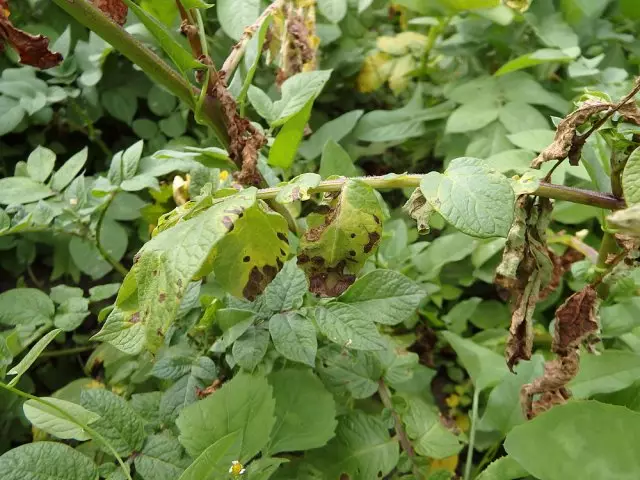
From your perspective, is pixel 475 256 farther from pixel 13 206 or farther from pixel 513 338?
pixel 13 206

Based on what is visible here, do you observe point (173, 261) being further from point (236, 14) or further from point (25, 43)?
point (236, 14)

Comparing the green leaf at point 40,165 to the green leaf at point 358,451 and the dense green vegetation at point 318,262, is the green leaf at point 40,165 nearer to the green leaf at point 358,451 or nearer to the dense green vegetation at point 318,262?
the dense green vegetation at point 318,262

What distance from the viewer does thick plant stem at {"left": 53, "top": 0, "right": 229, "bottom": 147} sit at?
1.67 feet

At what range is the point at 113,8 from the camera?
59 cm

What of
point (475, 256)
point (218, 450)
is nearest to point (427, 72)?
point (475, 256)

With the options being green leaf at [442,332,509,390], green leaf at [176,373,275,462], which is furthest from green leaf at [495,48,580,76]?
green leaf at [176,373,275,462]

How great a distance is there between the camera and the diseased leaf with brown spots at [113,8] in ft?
1.90

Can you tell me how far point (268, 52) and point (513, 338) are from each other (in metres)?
0.59

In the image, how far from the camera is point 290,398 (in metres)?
0.72

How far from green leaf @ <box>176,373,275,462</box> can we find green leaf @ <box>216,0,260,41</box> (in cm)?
58

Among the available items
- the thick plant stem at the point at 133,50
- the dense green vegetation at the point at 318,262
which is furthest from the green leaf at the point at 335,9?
the thick plant stem at the point at 133,50

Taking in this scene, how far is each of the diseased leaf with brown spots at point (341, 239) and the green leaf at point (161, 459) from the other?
0.99 ft

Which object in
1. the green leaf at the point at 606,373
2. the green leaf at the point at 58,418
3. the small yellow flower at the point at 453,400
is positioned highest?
the green leaf at the point at 58,418

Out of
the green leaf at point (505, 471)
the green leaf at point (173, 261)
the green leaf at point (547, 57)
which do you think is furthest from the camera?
the green leaf at point (547, 57)
